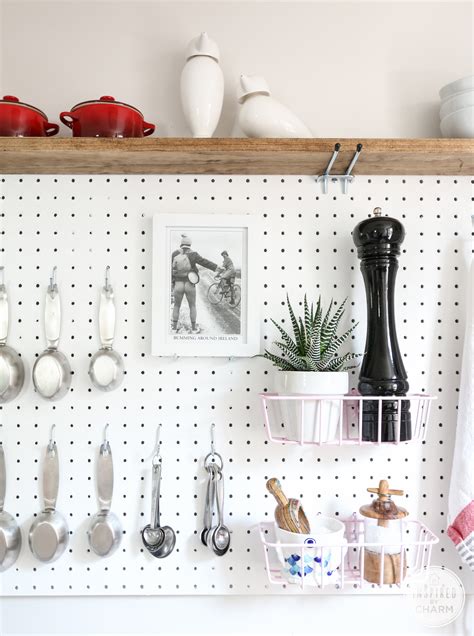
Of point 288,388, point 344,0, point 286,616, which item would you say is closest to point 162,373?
point 288,388

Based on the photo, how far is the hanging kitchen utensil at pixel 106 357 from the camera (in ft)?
3.06

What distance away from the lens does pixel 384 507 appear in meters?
0.86

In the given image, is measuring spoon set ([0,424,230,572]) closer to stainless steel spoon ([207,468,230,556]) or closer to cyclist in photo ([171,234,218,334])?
stainless steel spoon ([207,468,230,556])

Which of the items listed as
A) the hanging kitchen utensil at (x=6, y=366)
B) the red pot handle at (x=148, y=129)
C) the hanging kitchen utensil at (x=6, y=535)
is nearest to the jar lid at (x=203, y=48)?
the red pot handle at (x=148, y=129)

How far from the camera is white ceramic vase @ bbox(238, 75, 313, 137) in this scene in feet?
2.92

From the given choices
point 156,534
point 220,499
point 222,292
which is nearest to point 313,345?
point 222,292

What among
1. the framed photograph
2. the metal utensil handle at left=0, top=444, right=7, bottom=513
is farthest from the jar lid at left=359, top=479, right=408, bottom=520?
the metal utensil handle at left=0, top=444, right=7, bottom=513

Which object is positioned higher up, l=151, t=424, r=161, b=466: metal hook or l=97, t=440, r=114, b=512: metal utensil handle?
l=151, t=424, r=161, b=466: metal hook

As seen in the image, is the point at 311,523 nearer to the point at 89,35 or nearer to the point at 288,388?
the point at 288,388

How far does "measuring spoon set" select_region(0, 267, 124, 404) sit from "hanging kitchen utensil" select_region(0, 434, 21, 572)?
0.44ft

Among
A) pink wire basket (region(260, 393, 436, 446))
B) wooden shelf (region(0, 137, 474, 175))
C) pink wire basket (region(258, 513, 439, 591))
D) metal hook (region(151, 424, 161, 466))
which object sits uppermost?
wooden shelf (region(0, 137, 474, 175))

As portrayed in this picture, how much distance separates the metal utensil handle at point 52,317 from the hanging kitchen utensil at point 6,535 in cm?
22

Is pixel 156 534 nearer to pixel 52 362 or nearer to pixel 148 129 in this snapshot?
pixel 52 362
